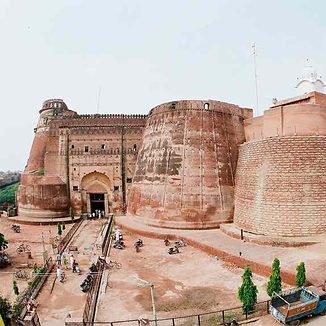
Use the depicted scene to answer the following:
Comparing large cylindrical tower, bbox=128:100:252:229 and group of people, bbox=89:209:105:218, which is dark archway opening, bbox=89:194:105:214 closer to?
group of people, bbox=89:209:105:218

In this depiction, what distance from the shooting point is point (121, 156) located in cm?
2480

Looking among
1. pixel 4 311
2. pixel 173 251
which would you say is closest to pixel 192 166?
pixel 173 251

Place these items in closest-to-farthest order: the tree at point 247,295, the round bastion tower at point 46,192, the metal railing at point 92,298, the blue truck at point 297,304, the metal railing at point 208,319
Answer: the blue truck at point 297,304 → the metal railing at point 208,319 → the tree at point 247,295 → the metal railing at point 92,298 → the round bastion tower at point 46,192

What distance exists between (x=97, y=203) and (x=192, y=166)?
924 centimetres

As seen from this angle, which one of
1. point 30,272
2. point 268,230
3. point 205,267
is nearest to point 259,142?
point 268,230

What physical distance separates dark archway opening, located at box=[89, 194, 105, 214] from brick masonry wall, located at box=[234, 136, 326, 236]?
1172 centimetres

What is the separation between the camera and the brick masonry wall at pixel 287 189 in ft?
46.5

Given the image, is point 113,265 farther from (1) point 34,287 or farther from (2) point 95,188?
(2) point 95,188

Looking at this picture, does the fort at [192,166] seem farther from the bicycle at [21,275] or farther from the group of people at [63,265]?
the bicycle at [21,275]

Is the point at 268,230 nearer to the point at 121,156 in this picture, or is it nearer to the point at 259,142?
the point at 259,142

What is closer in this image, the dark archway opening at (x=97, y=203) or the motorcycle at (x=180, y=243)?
the motorcycle at (x=180, y=243)

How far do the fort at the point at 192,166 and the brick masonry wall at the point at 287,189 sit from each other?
0.13ft

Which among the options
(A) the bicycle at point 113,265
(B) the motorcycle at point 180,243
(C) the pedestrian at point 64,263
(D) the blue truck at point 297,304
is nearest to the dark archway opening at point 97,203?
(B) the motorcycle at point 180,243

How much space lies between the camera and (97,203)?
2522cm
